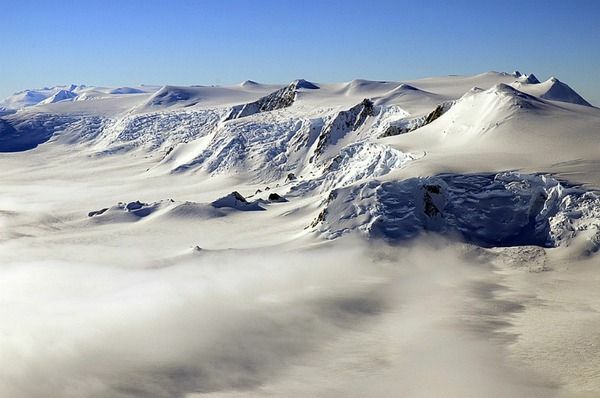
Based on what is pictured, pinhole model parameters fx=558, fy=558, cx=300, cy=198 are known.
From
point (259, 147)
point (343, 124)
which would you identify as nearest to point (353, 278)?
point (343, 124)

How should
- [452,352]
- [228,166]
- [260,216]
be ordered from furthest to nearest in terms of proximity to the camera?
[228,166]
[260,216]
[452,352]

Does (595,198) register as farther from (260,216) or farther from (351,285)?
(260,216)

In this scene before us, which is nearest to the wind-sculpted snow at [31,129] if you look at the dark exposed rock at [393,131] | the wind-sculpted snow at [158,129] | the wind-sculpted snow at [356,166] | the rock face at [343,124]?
the wind-sculpted snow at [158,129]

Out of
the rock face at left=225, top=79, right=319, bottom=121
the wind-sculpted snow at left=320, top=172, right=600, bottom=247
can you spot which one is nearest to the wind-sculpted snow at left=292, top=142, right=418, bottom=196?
the wind-sculpted snow at left=320, top=172, right=600, bottom=247

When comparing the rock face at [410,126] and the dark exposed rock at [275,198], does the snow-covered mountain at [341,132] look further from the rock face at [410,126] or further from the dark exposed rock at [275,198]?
the dark exposed rock at [275,198]

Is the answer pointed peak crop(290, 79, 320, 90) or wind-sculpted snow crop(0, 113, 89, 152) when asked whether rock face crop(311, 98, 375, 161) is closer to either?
pointed peak crop(290, 79, 320, 90)

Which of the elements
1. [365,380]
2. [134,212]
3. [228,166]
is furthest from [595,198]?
[228,166]
